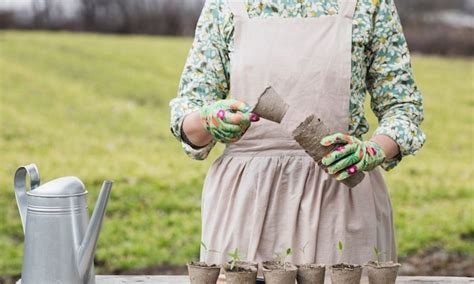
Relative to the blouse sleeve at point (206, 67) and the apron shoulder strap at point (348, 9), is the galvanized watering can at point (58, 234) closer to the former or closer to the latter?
the blouse sleeve at point (206, 67)

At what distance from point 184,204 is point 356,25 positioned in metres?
5.09

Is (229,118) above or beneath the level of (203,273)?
above

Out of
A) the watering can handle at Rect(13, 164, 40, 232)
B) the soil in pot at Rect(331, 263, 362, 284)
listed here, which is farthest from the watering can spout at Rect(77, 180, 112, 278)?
the soil in pot at Rect(331, 263, 362, 284)

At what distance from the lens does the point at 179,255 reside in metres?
6.23

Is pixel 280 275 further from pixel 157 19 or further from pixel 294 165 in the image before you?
pixel 157 19

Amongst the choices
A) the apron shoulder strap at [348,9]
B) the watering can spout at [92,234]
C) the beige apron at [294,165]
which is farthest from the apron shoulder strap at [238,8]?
the watering can spout at [92,234]

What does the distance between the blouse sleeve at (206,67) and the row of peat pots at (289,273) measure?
18.3 inches

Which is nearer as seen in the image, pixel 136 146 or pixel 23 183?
pixel 23 183

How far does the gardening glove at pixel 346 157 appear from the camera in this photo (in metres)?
1.97

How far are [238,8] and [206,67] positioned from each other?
166 millimetres

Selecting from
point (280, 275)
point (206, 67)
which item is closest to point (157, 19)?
point (206, 67)

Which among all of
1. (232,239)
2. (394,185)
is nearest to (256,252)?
→ (232,239)

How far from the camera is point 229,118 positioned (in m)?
1.96

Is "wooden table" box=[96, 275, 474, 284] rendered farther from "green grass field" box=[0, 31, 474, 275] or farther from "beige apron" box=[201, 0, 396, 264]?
"green grass field" box=[0, 31, 474, 275]
